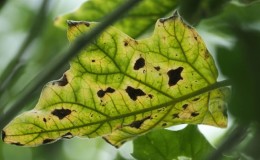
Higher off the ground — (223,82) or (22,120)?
(223,82)

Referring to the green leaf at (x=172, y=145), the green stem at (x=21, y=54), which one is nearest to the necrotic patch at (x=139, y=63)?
the green leaf at (x=172, y=145)

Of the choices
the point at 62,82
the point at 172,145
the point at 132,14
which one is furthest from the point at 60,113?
the point at 132,14

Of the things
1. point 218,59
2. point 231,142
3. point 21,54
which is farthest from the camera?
point 21,54

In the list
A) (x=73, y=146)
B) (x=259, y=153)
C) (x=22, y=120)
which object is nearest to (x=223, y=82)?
(x=22, y=120)

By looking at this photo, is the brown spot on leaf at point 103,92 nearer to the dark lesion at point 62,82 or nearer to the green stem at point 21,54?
the dark lesion at point 62,82

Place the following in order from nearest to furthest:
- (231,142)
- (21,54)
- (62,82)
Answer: (231,142)
(62,82)
(21,54)

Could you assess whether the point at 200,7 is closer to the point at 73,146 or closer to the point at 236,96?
the point at 236,96

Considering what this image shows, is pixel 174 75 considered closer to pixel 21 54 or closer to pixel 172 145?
pixel 172 145
